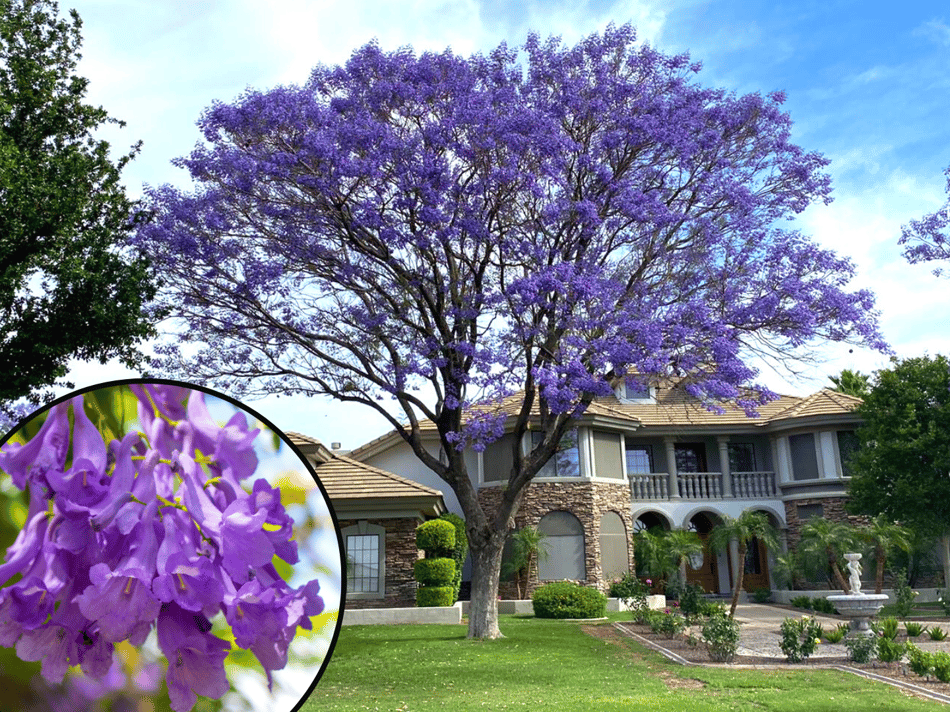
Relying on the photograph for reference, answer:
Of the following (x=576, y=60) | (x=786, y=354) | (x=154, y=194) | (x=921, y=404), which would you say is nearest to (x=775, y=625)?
(x=786, y=354)

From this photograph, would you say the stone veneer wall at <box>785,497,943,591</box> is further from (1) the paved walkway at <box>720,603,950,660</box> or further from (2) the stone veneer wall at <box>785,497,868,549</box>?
(1) the paved walkway at <box>720,603,950,660</box>

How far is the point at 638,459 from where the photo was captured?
32969 mm

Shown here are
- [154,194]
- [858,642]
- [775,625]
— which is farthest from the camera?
[775,625]

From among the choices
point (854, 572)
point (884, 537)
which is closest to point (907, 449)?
point (884, 537)

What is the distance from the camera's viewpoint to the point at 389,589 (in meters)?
23.7

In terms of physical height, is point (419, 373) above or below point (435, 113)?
below

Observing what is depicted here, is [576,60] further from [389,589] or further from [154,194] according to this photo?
[389,589]

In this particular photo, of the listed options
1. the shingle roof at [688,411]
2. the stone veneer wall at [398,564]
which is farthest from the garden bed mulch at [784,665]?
the shingle roof at [688,411]

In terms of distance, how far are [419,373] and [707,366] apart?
224 inches

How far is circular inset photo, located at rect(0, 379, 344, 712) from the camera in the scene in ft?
4.47

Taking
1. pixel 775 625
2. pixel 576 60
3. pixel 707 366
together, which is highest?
pixel 576 60

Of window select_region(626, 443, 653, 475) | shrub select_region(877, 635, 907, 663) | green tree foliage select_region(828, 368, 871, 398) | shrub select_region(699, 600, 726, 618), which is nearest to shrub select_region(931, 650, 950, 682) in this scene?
shrub select_region(877, 635, 907, 663)

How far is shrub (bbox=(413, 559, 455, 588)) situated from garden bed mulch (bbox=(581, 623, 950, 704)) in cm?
464

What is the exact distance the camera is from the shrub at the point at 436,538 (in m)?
22.9
